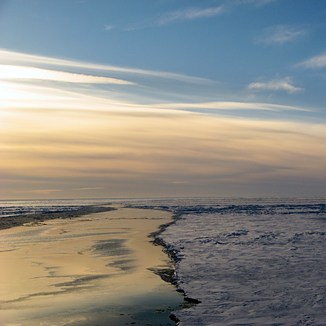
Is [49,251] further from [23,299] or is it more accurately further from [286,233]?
[286,233]

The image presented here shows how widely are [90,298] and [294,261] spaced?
377 inches

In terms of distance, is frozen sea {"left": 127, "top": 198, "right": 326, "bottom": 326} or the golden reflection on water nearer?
frozen sea {"left": 127, "top": 198, "right": 326, "bottom": 326}

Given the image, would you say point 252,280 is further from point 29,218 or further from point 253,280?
point 29,218

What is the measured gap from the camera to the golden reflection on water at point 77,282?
11258 mm

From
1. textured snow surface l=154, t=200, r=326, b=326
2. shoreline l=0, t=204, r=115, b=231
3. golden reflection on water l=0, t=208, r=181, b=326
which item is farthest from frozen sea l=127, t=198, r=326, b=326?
shoreline l=0, t=204, r=115, b=231

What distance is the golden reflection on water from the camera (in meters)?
11.3

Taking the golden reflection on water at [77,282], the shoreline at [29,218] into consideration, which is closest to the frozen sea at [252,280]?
the golden reflection on water at [77,282]

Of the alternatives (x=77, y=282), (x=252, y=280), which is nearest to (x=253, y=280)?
(x=252, y=280)

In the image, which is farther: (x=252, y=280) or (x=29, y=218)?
(x=29, y=218)

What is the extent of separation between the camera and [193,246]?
24297 millimetres

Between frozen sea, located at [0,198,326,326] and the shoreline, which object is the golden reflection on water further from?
the shoreline

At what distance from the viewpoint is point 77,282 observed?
592 inches

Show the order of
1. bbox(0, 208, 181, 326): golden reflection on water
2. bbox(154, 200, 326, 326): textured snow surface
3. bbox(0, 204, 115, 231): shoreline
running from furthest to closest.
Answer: bbox(0, 204, 115, 231): shoreline
bbox(0, 208, 181, 326): golden reflection on water
bbox(154, 200, 326, 326): textured snow surface

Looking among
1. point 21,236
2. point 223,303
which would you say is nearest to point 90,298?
point 223,303
